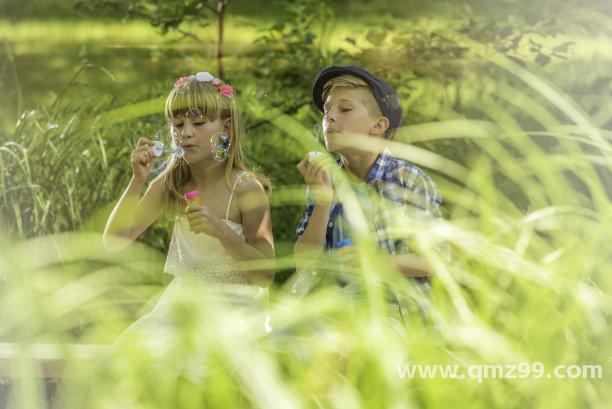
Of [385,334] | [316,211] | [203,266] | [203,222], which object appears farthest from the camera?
[203,266]

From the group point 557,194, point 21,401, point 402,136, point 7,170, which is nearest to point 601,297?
point 557,194

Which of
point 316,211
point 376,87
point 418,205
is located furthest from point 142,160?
point 418,205

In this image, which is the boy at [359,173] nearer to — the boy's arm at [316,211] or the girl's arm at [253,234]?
the boy's arm at [316,211]

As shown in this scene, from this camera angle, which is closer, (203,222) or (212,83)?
(203,222)

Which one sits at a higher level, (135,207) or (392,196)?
(392,196)

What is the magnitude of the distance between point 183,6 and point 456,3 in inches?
54.4

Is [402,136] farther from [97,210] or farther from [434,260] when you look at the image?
[434,260]

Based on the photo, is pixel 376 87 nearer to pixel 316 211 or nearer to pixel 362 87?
pixel 362 87

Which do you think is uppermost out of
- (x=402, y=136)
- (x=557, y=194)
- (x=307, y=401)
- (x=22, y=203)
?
(x=557, y=194)

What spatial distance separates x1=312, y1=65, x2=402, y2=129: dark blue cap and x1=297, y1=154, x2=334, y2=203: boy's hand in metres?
0.45

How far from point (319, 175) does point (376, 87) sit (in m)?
0.54

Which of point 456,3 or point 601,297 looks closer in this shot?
point 601,297

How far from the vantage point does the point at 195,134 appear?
3.14 m

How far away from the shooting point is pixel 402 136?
503 cm
